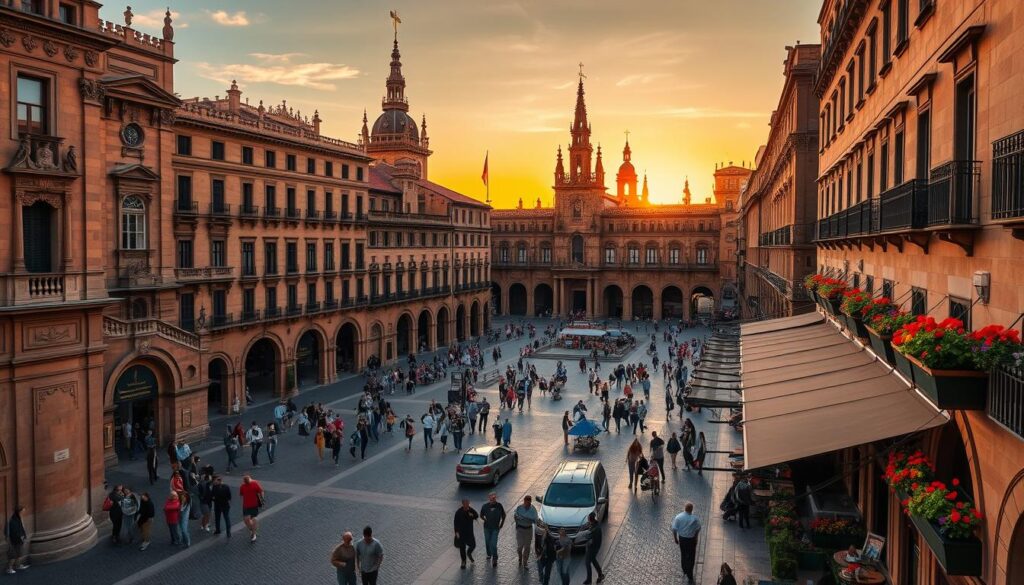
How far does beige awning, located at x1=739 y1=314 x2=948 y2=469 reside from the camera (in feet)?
33.0

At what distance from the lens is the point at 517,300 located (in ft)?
330

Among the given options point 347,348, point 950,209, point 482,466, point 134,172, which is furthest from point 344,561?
point 347,348

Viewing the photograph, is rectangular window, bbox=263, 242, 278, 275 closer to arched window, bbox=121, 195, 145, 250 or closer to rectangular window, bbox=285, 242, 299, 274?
rectangular window, bbox=285, 242, 299, 274

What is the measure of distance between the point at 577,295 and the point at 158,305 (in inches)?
2705

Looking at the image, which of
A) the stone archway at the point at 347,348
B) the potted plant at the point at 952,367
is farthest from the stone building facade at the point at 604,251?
the potted plant at the point at 952,367

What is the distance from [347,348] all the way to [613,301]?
49572 mm

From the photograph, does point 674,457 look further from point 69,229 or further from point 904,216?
point 69,229

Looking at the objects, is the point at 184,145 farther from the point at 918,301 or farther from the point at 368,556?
the point at 918,301

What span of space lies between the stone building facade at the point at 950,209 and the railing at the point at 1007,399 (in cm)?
2

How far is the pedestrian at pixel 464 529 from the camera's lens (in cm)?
1695

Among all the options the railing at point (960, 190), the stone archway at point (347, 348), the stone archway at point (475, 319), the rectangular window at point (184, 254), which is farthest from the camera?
the stone archway at point (475, 319)

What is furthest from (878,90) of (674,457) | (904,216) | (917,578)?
(674,457)

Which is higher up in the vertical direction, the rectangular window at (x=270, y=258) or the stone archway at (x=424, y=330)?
the rectangular window at (x=270, y=258)

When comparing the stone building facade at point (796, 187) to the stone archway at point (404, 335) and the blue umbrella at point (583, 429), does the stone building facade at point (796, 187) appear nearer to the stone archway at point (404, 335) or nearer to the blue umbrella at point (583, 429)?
the blue umbrella at point (583, 429)
